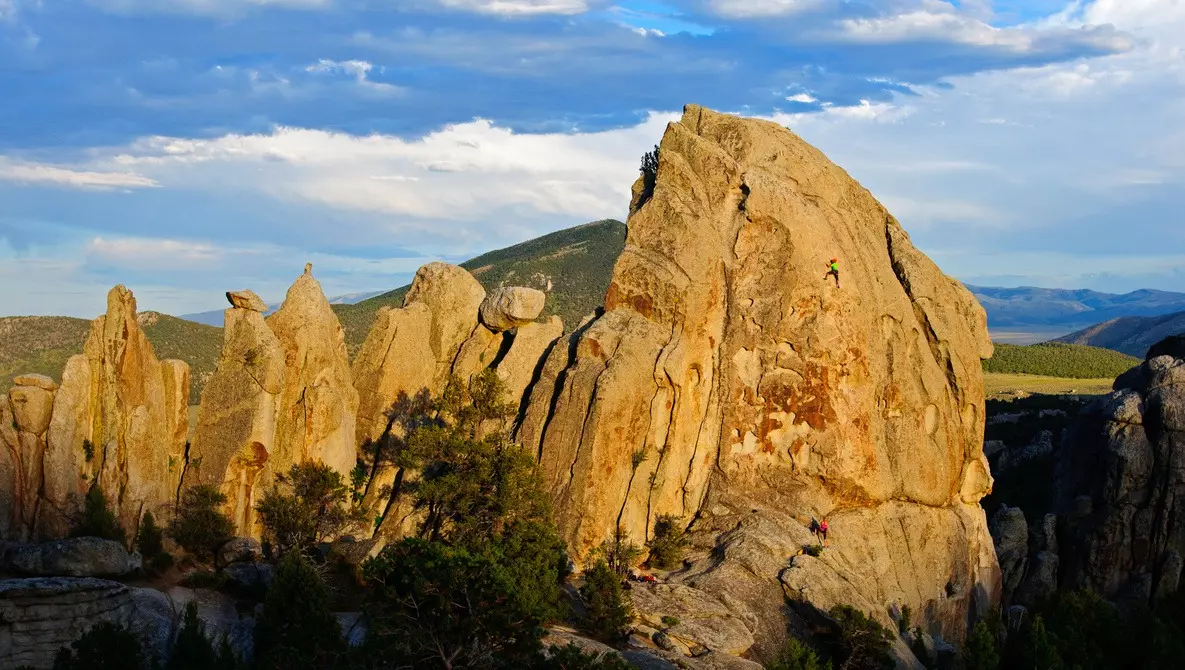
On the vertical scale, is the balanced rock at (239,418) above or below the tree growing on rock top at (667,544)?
above

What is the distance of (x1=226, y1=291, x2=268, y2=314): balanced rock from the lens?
5541 centimetres

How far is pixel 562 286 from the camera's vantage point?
154 metres

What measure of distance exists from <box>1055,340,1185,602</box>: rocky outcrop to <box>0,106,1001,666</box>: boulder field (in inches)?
362

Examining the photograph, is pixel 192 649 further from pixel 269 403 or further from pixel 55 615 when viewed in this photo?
pixel 269 403

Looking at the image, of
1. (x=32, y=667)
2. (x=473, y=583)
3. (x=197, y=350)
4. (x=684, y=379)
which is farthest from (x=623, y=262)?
(x=197, y=350)

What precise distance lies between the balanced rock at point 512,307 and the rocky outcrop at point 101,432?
1605cm

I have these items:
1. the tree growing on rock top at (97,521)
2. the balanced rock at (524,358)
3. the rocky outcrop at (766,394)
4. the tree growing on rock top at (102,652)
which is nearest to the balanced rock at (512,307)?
the balanced rock at (524,358)

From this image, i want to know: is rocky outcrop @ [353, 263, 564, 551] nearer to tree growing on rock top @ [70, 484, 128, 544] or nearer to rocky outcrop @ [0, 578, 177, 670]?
tree growing on rock top @ [70, 484, 128, 544]

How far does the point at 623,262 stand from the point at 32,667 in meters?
32.9

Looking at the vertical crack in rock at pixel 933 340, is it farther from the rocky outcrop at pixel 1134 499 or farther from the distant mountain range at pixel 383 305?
the distant mountain range at pixel 383 305

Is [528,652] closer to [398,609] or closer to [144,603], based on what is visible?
[398,609]

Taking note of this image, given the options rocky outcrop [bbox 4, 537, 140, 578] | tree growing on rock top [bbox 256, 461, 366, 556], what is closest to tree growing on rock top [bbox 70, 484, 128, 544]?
rocky outcrop [bbox 4, 537, 140, 578]

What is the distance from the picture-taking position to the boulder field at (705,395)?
53.3 metres

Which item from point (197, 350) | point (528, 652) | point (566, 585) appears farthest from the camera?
point (197, 350)
